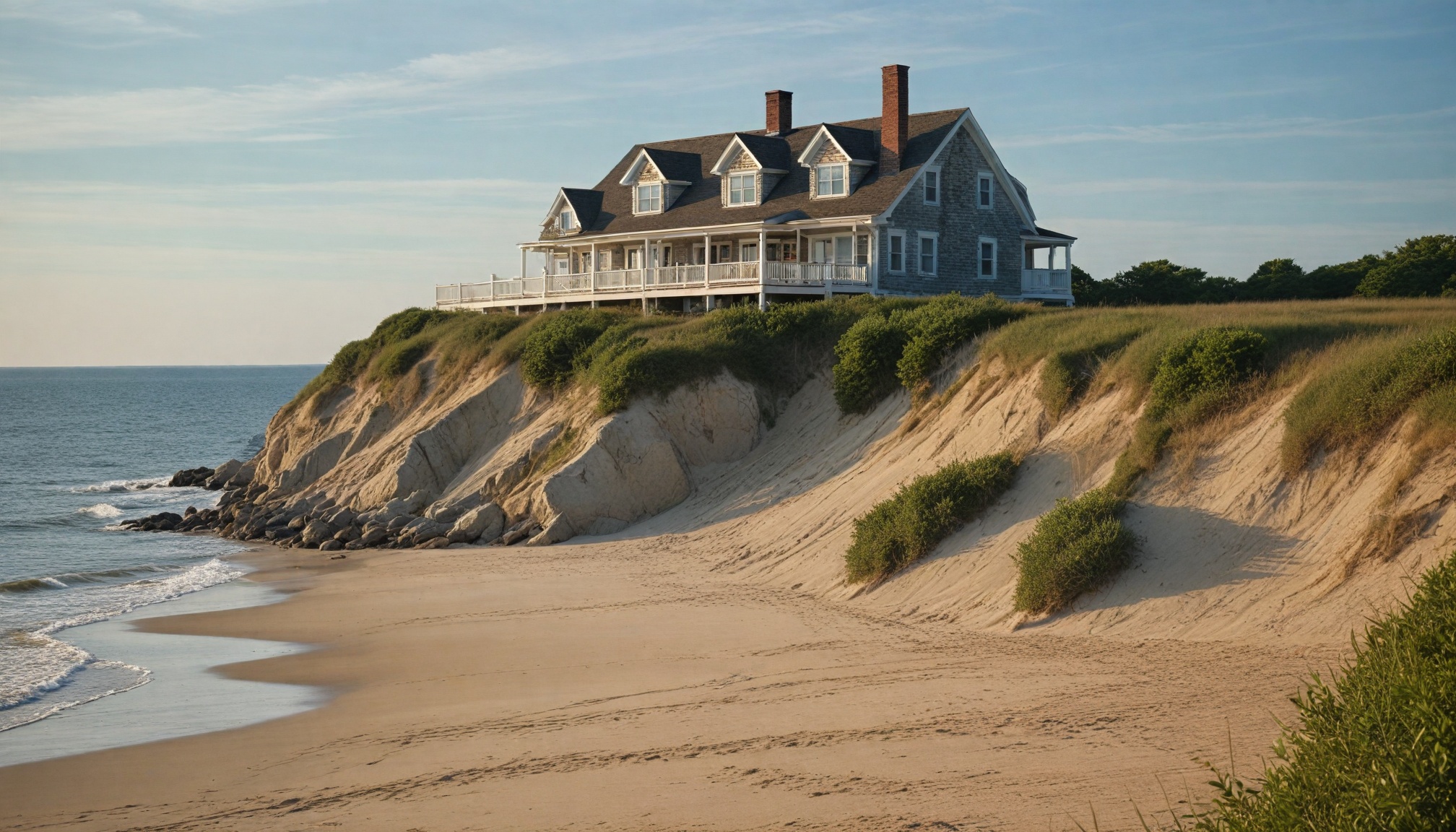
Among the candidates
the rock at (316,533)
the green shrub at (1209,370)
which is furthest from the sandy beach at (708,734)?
the rock at (316,533)

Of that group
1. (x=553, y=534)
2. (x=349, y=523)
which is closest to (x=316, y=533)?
(x=349, y=523)

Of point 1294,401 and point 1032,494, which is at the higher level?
point 1294,401

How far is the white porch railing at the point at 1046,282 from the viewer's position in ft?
153

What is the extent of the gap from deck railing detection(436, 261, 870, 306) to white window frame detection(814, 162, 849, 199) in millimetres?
3471

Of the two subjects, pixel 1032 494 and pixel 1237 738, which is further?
pixel 1032 494

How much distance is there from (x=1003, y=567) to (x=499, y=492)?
51.4ft

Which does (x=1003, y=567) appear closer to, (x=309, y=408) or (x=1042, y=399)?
(x=1042, y=399)

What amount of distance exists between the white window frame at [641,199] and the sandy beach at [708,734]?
104ft

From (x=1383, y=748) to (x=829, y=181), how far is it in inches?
1547

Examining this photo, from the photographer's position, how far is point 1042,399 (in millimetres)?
22219

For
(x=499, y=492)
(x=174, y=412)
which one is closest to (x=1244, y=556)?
(x=499, y=492)

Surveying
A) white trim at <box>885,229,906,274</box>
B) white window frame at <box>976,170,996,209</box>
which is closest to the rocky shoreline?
white trim at <box>885,229,906,274</box>

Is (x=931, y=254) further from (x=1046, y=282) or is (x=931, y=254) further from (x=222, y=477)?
(x=222, y=477)

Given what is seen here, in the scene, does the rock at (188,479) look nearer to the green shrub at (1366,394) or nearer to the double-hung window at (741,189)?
the double-hung window at (741,189)
